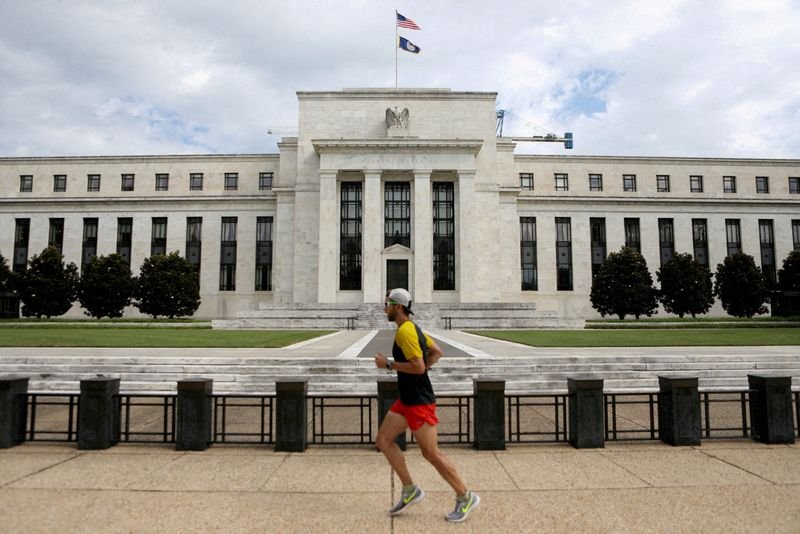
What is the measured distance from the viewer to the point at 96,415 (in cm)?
852

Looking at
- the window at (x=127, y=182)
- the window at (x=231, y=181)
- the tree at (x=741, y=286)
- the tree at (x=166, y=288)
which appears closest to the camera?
the tree at (x=166, y=288)

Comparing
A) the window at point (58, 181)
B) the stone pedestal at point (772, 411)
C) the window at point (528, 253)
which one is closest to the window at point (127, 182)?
the window at point (58, 181)

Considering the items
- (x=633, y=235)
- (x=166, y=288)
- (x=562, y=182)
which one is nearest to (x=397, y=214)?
(x=562, y=182)

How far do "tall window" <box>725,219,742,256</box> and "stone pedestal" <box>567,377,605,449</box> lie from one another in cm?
5635

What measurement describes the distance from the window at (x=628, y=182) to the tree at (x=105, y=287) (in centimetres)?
4957

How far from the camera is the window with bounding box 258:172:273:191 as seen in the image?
181 ft

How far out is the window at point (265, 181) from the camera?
181ft

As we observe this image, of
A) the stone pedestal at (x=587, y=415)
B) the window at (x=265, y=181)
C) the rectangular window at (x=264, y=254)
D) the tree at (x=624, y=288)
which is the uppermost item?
the window at (x=265, y=181)

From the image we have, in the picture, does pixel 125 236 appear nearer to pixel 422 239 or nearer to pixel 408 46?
pixel 422 239

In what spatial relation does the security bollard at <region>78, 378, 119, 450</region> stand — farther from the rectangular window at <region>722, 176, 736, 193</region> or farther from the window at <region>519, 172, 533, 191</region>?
the rectangular window at <region>722, 176, 736, 193</region>

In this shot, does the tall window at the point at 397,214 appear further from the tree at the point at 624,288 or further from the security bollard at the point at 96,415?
the security bollard at the point at 96,415

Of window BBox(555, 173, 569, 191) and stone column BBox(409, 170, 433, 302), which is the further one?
window BBox(555, 173, 569, 191)

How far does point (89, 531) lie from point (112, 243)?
55580mm

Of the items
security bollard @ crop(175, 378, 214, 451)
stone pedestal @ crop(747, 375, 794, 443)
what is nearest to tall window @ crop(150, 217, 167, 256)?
security bollard @ crop(175, 378, 214, 451)
